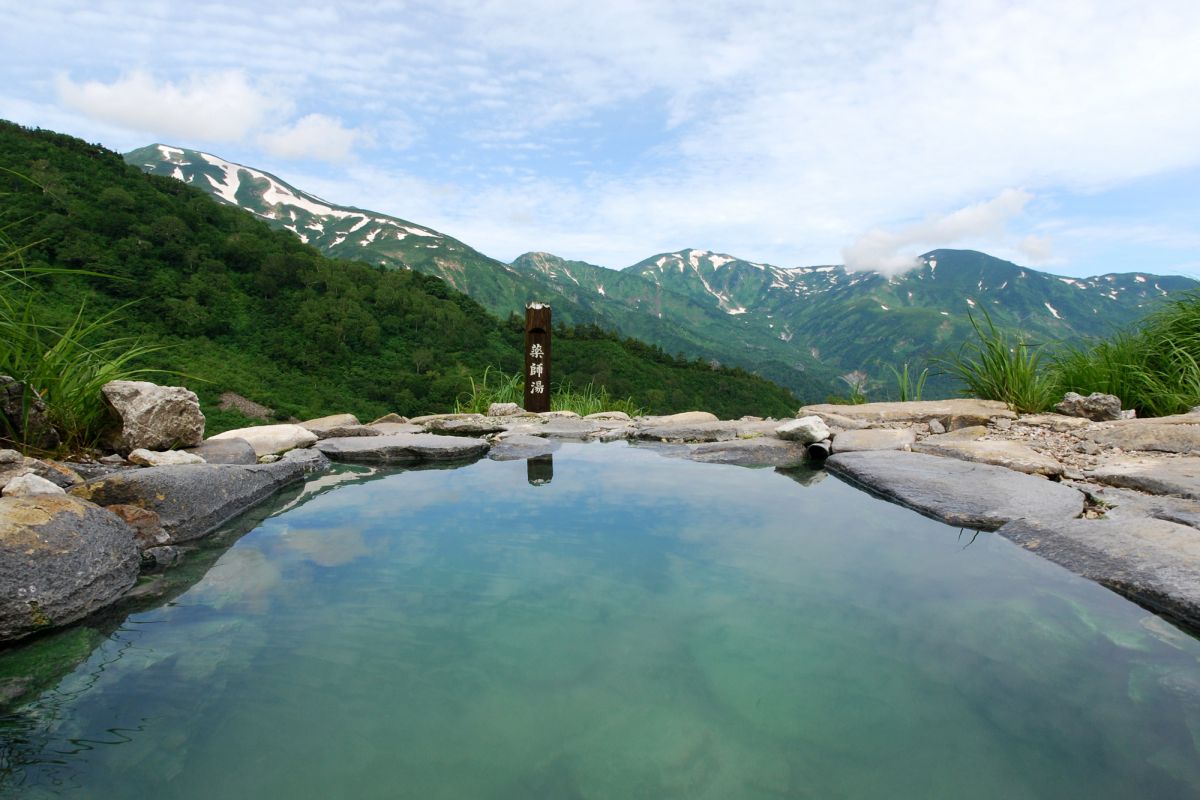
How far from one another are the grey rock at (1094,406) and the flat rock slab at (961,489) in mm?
2482

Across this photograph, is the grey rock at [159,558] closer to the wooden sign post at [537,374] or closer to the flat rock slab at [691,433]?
the flat rock slab at [691,433]

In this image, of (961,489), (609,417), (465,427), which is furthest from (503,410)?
(961,489)

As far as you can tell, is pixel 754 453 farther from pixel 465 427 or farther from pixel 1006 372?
pixel 1006 372

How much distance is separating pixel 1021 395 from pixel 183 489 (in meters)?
7.07

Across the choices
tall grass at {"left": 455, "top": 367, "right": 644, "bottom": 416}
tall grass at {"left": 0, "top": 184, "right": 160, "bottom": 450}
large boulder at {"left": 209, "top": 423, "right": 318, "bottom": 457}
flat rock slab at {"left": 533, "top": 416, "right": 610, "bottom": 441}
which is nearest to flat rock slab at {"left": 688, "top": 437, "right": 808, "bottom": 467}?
flat rock slab at {"left": 533, "top": 416, "right": 610, "bottom": 441}

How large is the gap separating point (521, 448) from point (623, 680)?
357 cm

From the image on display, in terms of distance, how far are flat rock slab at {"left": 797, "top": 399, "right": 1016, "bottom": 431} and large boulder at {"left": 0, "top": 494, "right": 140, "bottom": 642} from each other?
5556mm

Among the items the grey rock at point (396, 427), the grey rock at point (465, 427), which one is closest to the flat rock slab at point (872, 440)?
the grey rock at point (465, 427)

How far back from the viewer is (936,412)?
5973mm

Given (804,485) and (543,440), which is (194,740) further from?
(543,440)

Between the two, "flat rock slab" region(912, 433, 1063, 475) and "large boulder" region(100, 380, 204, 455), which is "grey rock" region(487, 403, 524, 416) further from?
"flat rock slab" region(912, 433, 1063, 475)

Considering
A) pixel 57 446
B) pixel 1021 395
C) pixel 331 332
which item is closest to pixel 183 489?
pixel 57 446

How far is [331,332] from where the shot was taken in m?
51.3

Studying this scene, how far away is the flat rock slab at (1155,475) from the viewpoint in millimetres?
3197
